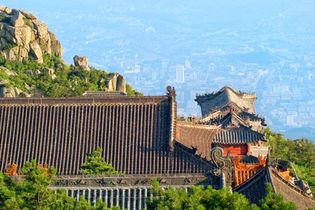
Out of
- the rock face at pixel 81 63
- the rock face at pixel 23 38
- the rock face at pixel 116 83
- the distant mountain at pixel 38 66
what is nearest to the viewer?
the distant mountain at pixel 38 66

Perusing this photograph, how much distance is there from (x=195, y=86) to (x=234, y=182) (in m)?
119

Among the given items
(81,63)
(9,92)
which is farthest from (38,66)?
(9,92)

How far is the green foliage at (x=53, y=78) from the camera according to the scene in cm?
3834

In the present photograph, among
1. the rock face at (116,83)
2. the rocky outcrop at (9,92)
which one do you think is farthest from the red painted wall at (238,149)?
the rock face at (116,83)

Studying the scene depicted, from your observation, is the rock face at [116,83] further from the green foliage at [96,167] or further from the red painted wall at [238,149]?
the green foliage at [96,167]

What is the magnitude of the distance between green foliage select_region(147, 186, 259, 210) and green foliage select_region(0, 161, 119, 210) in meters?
0.87

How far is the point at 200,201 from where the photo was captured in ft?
46.8

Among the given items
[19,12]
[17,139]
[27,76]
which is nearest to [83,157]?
[17,139]

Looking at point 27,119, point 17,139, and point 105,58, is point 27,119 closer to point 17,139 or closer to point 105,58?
point 17,139

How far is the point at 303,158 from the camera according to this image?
115 feet

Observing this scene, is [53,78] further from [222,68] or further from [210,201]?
[222,68]

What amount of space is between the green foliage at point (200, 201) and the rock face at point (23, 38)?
27.8 m

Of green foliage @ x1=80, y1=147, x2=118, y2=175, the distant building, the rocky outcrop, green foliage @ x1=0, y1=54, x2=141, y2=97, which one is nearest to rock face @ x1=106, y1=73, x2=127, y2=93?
green foliage @ x1=0, y1=54, x2=141, y2=97

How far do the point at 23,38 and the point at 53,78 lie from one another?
266 cm
